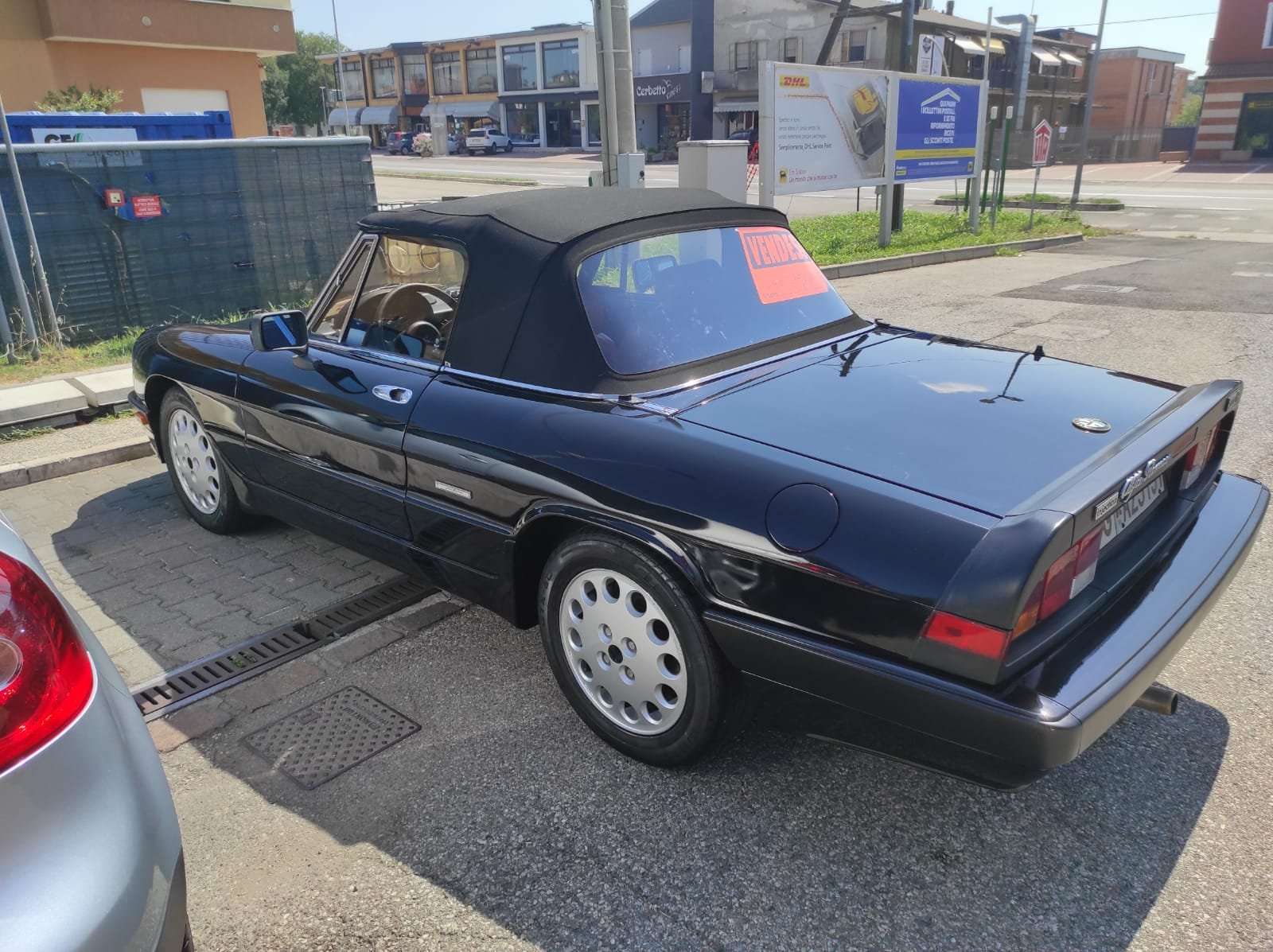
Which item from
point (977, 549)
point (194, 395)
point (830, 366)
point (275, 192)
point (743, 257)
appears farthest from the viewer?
point (275, 192)

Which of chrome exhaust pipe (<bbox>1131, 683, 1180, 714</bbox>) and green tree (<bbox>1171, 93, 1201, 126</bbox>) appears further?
green tree (<bbox>1171, 93, 1201, 126</bbox>)

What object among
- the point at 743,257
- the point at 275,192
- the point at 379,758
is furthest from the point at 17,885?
the point at 275,192

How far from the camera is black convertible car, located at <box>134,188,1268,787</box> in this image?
7.25 ft

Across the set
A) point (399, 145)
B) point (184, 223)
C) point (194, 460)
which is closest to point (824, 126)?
point (184, 223)

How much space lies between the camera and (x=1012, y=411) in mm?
2857

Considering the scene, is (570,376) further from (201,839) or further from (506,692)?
(201,839)

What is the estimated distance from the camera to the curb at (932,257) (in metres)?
13.0

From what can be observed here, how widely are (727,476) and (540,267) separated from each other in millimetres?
1055

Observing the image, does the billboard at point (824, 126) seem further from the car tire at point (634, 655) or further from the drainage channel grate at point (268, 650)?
the car tire at point (634, 655)

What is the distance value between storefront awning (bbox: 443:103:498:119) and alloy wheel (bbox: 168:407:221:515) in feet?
228

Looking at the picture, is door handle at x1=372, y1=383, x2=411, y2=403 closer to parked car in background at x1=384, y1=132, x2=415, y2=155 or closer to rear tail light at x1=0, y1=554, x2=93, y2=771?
rear tail light at x1=0, y1=554, x2=93, y2=771

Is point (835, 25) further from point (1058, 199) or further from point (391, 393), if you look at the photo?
point (391, 393)

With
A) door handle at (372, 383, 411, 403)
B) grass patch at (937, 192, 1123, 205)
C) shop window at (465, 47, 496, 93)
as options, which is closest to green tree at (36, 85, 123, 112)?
door handle at (372, 383, 411, 403)

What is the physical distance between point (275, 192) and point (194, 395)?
5.61 metres
